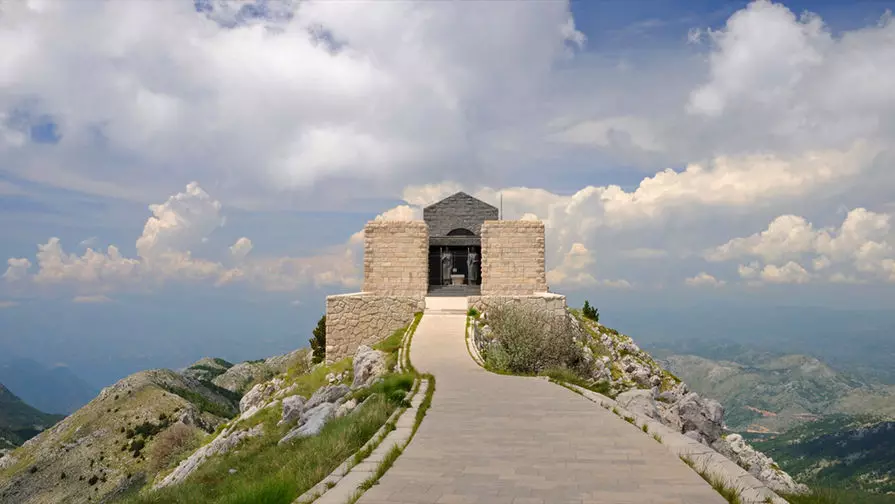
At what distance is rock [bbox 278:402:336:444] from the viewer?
38.2ft

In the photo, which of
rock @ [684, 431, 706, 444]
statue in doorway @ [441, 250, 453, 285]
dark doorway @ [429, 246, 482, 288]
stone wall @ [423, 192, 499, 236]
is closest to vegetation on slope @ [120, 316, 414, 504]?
rock @ [684, 431, 706, 444]

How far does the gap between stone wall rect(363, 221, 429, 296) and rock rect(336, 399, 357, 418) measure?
1313 cm

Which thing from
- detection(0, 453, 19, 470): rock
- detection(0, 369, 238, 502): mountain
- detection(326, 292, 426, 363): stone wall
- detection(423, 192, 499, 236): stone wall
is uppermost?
detection(423, 192, 499, 236): stone wall

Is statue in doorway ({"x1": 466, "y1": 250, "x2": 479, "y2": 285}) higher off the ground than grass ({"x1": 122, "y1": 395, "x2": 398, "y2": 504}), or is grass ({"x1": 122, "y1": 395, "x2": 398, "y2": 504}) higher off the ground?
statue in doorway ({"x1": 466, "y1": 250, "x2": 479, "y2": 285})

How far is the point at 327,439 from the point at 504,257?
18268 millimetres

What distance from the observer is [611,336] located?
28828 millimetres

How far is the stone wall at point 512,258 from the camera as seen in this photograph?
86.4 ft

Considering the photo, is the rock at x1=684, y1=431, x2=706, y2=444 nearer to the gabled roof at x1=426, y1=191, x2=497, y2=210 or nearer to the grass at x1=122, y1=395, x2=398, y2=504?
the grass at x1=122, y1=395, x2=398, y2=504

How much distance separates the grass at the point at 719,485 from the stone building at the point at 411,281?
1644 cm

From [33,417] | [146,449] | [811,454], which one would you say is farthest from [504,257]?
[33,417]

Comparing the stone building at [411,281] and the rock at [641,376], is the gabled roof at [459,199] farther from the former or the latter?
the rock at [641,376]

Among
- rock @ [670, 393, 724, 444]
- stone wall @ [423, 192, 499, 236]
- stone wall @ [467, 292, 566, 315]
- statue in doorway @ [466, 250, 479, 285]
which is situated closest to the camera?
rock @ [670, 393, 724, 444]

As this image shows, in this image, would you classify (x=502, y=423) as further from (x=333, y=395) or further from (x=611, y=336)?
(x=611, y=336)

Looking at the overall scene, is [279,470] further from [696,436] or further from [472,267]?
[472,267]
